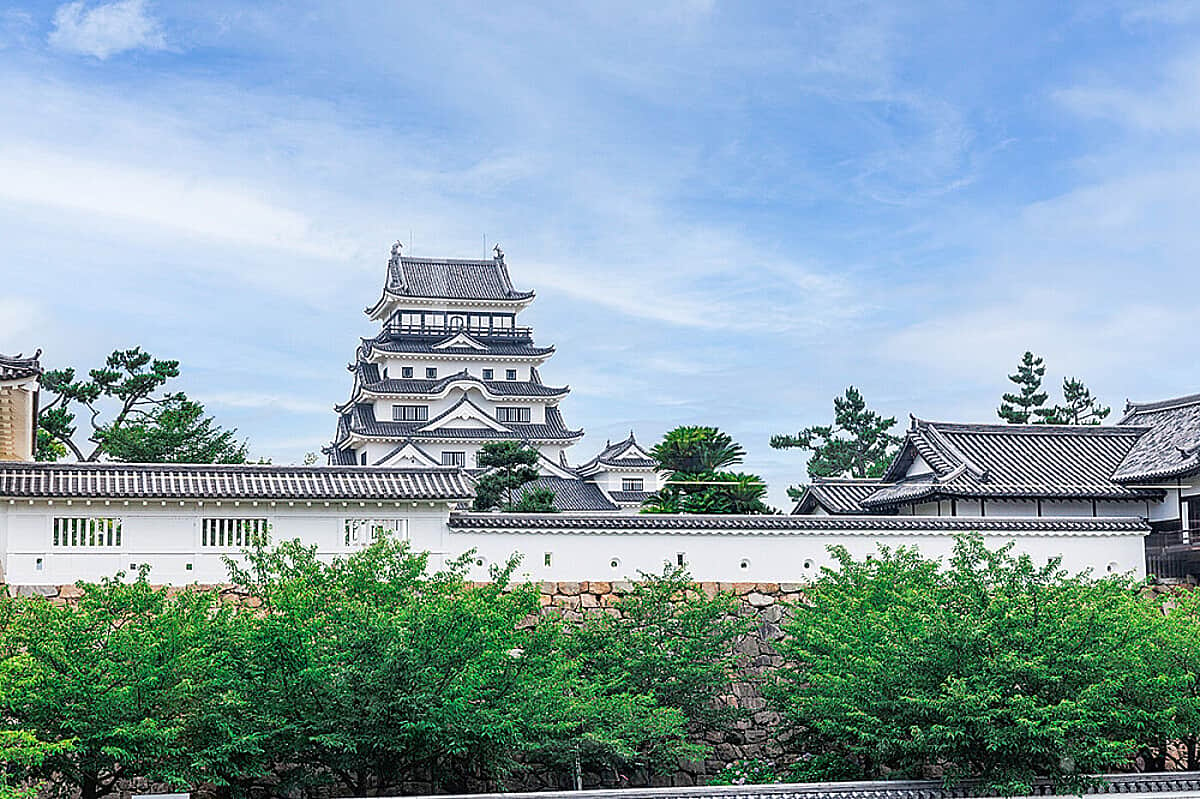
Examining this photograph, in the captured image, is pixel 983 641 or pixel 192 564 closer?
pixel 983 641

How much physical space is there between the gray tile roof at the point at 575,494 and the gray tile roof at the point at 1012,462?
74.0ft

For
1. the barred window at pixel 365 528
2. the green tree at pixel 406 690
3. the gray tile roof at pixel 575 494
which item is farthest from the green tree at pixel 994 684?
the gray tile roof at pixel 575 494

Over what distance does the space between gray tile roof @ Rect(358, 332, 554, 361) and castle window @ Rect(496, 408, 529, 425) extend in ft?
7.30

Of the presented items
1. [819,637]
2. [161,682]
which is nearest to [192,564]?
[161,682]

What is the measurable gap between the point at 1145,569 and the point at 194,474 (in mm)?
15946

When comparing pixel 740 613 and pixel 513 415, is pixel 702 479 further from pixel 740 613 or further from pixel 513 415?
pixel 513 415

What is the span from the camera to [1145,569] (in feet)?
75.0

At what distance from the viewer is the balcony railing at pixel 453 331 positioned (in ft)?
179

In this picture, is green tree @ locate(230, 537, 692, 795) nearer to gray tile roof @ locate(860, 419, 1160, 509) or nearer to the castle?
the castle

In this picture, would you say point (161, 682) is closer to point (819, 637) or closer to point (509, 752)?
point (509, 752)

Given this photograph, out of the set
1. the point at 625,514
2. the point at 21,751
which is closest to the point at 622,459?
the point at 625,514

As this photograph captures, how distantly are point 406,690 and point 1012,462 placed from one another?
1627 centimetres

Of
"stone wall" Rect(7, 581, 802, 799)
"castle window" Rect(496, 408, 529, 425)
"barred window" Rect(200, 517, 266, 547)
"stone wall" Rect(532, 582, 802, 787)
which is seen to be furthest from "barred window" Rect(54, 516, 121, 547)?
"castle window" Rect(496, 408, 529, 425)

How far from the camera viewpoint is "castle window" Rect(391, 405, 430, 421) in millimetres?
53312
